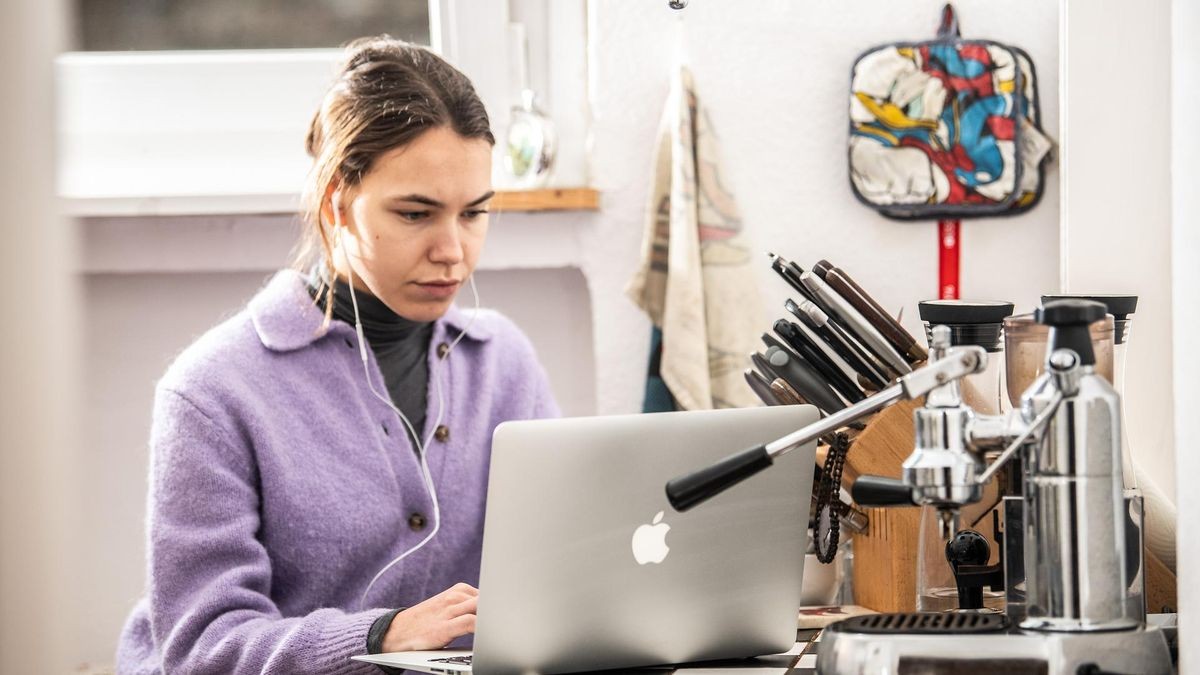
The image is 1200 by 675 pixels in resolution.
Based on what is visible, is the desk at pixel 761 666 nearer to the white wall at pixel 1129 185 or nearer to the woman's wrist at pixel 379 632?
the woman's wrist at pixel 379 632

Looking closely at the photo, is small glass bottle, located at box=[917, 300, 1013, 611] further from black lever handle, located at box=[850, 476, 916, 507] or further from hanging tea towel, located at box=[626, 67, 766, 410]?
hanging tea towel, located at box=[626, 67, 766, 410]

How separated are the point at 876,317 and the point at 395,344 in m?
0.66

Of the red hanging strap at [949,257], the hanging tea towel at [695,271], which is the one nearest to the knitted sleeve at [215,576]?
the hanging tea towel at [695,271]

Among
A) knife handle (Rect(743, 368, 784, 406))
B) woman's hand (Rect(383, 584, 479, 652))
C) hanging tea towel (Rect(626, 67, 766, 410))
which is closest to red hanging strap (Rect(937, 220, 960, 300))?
hanging tea towel (Rect(626, 67, 766, 410))

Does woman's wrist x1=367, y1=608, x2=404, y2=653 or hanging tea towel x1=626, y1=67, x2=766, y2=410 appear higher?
hanging tea towel x1=626, y1=67, x2=766, y2=410

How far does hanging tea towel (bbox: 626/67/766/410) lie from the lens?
6.02ft

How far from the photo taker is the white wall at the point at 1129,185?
4.30 feet

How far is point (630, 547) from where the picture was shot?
992 millimetres

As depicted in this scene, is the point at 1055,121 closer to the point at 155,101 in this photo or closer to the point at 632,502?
the point at 632,502

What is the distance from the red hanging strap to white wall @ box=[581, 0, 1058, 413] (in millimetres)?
15

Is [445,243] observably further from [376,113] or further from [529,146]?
[529,146]

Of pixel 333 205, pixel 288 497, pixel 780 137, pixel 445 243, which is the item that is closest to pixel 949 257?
pixel 780 137

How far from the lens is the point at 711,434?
1010 mm

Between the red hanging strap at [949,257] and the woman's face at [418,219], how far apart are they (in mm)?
771
